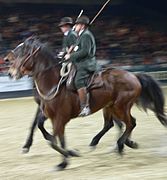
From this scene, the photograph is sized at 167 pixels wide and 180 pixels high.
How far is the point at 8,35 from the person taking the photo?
72.7 feet

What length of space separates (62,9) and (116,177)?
19.3 m

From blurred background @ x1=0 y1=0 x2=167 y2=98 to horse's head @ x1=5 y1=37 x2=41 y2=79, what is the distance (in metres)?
12.1

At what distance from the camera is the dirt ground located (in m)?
6.79

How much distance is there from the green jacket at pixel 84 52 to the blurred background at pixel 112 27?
11838mm

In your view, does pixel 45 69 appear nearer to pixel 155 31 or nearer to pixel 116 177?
pixel 116 177

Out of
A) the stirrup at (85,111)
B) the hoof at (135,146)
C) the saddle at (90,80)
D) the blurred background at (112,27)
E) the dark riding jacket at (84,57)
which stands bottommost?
the blurred background at (112,27)

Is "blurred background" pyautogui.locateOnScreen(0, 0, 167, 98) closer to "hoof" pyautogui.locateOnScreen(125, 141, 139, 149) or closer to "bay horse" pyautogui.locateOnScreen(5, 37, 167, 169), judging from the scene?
"hoof" pyautogui.locateOnScreen(125, 141, 139, 149)

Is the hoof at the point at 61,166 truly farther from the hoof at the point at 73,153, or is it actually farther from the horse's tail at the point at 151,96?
the horse's tail at the point at 151,96

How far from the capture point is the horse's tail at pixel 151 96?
853 centimetres

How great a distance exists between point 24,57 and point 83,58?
847mm

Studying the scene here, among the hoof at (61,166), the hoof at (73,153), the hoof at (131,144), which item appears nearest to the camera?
the hoof at (61,166)

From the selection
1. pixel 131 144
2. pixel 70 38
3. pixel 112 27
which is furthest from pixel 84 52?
pixel 112 27

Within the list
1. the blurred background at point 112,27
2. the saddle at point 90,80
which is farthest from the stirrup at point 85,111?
the blurred background at point 112,27

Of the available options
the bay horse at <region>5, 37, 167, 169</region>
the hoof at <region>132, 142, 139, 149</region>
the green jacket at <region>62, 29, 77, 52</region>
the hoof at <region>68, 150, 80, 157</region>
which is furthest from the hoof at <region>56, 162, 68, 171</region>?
the green jacket at <region>62, 29, 77, 52</region>
